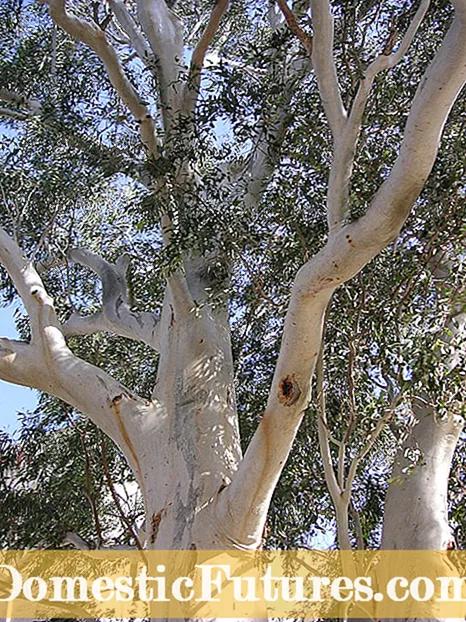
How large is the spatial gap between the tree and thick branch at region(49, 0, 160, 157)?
0.5 inches

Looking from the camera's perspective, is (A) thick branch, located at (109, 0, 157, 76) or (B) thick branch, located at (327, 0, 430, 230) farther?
(A) thick branch, located at (109, 0, 157, 76)

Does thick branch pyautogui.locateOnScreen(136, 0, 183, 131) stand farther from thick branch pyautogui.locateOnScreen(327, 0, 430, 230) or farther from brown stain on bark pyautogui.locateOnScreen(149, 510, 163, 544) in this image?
brown stain on bark pyautogui.locateOnScreen(149, 510, 163, 544)

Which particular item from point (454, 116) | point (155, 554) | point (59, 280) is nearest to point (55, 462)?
point (59, 280)

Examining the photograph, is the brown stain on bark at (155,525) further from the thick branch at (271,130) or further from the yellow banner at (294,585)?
the thick branch at (271,130)

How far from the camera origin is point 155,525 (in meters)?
3.71

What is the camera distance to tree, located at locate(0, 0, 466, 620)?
9.74 feet

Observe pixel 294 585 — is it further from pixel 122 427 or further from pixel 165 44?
pixel 165 44

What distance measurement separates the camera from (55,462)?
6488mm

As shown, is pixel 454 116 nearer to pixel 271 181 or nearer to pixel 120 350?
pixel 271 181

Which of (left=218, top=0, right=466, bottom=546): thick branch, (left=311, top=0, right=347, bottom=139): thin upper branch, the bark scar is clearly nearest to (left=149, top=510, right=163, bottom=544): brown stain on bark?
(left=218, top=0, right=466, bottom=546): thick branch

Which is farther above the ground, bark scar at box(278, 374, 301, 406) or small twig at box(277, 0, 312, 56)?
small twig at box(277, 0, 312, 56)

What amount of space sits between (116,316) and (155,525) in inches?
77.3

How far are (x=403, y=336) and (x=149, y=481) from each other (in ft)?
5.21

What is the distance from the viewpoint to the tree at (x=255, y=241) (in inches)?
117
